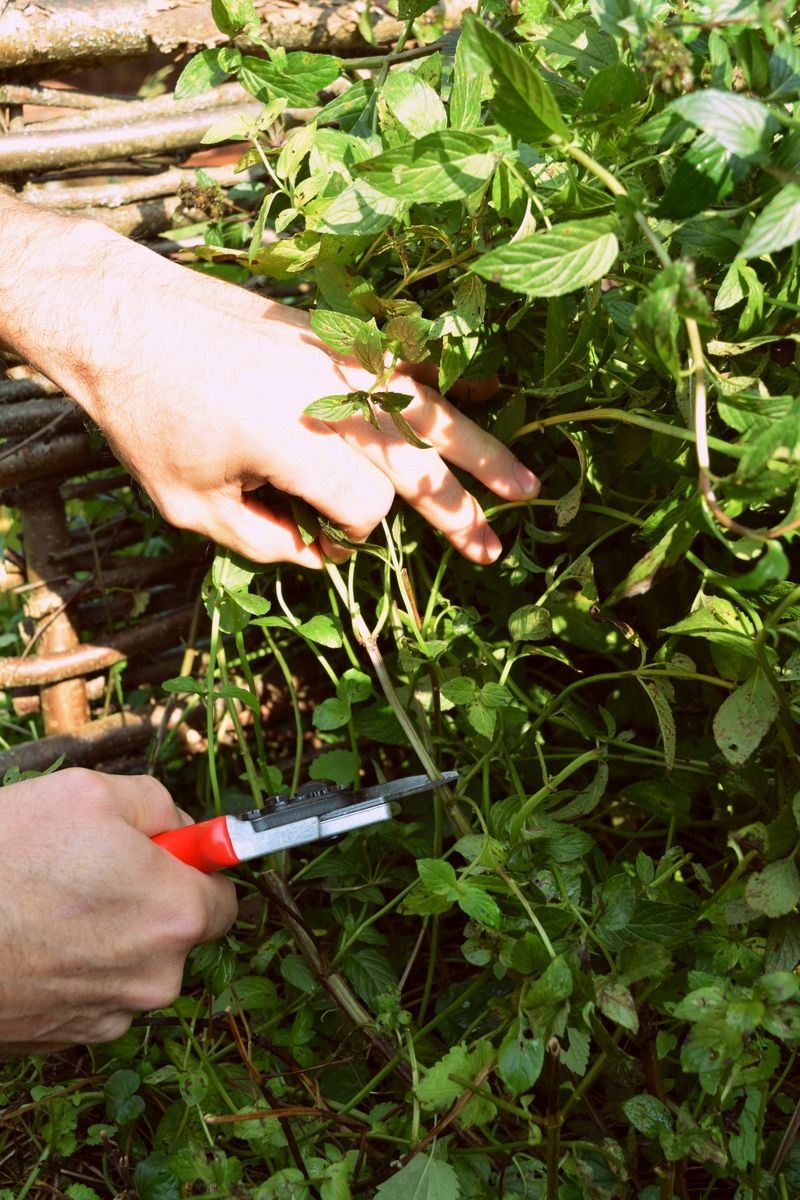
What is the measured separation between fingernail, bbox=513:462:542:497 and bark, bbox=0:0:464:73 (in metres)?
0.47

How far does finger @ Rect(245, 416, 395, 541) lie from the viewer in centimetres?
85

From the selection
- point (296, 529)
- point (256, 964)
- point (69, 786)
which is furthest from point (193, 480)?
point (256, 964)

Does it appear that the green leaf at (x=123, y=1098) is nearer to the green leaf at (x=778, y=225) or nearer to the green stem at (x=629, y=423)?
the green stem at (x=629, y=423)

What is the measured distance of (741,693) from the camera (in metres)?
0.71

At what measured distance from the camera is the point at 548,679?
3.59 ft

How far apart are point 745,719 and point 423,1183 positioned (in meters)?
0.35

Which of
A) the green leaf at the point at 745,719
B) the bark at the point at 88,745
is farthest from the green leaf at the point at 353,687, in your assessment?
the bark at the point at 88,745

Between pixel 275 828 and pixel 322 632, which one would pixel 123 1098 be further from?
pixel 322 632

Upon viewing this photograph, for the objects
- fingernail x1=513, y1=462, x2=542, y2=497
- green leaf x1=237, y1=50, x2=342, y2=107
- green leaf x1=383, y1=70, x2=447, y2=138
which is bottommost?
fingernail x1=513, y1=462, x2=542, y2=497

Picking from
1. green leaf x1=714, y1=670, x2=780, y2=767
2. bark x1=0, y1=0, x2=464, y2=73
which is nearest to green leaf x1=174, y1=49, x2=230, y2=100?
bark x1=0, y1=0, x2=464, y2=73

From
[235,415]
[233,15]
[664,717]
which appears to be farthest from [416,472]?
[233,15]

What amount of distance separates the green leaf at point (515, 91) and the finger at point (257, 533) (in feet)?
1.37

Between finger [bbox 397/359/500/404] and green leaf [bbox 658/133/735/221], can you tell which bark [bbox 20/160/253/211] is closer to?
finger [bbox 397/359/500/404]

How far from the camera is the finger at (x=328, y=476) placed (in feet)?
2.78
